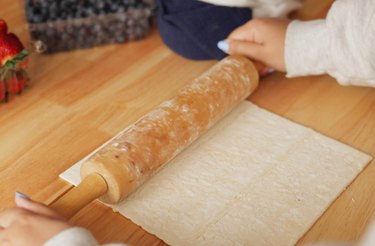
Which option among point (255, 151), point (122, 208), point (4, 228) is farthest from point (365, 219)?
point (4, 228)

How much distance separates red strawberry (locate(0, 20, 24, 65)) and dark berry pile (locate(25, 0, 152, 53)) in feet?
0.41

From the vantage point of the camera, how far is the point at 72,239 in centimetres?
57

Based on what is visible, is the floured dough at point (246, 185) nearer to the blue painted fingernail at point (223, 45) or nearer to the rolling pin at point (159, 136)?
the rolling pin at point (159, 136)

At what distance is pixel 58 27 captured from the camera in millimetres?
1003

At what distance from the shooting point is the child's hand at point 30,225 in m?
0.59

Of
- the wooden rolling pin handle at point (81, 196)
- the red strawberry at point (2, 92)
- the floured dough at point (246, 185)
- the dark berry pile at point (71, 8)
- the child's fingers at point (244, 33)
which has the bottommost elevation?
the floured dough at point (246, 185)

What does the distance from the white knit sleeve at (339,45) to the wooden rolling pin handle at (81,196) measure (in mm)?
403

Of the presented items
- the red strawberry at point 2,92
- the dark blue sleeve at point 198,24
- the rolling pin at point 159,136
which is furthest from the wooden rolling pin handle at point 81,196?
the dark blue sleeve at point 198,24

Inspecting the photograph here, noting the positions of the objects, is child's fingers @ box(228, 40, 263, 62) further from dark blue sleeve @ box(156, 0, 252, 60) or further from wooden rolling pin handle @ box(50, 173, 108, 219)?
wooden rolling pin handle @ box(50, 173, 108, 219)

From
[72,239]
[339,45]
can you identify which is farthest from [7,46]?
[339,45]

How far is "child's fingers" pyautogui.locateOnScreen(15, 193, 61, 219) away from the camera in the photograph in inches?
24.8

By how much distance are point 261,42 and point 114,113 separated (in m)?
0.28

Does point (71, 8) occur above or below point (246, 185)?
above

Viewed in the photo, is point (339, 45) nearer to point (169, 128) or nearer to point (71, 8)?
point (169, 128)
